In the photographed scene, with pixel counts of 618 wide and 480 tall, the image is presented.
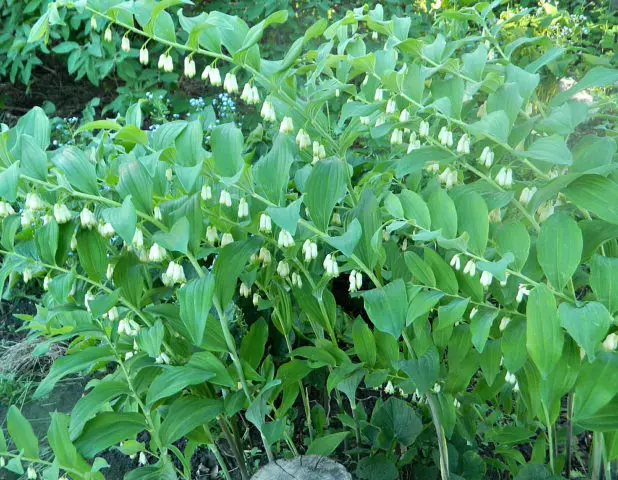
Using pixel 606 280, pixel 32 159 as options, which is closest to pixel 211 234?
pixel 32 159

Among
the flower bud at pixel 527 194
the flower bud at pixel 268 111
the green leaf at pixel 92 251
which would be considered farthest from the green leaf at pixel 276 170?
the flower bud at pixel 527 194

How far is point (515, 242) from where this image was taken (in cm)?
145

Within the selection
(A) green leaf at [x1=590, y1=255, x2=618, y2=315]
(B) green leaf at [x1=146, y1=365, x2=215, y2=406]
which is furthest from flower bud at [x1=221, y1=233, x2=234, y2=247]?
(A) green leaf at [x1=590, y1=255, x2=618, y2=315]

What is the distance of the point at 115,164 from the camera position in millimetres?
1735

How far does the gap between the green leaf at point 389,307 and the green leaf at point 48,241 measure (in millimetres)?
781

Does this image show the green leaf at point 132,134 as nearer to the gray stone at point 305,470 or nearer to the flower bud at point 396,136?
the flower bud at point 396,136

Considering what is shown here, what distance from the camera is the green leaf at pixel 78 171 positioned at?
1.56 metres

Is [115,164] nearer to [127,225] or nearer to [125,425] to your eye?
[127,225]

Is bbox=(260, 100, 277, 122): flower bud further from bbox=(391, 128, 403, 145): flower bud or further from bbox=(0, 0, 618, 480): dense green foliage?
bbox=(391, 128, 403, 145): flower bud

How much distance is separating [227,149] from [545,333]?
0.82 metres

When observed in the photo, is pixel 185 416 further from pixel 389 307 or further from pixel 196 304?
pixel 389 307

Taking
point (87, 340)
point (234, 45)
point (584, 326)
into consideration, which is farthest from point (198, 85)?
point (584, 326)

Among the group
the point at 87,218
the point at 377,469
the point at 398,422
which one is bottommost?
the point at 377,469

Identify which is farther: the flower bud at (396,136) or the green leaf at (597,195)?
the flower bud at (396,136)
